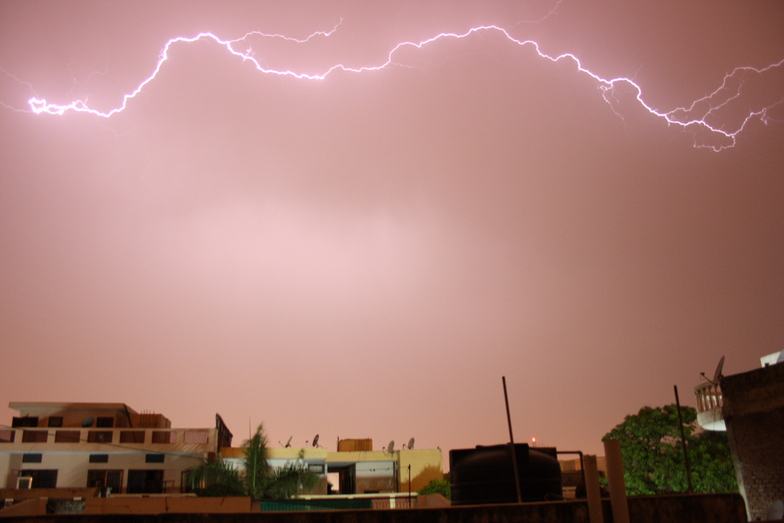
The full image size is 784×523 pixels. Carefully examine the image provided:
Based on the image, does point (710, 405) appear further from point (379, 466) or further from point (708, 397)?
point (379, 466)

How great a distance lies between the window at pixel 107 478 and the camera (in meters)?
36.0

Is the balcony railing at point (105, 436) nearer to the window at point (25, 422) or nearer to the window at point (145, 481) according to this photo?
the window at point (145, 481)

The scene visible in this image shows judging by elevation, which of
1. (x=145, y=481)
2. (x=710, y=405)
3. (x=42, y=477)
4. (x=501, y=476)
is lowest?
(x=501, y=476)

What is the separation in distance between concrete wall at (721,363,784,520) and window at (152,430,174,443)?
2977 cm

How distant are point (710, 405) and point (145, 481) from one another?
2953 cm

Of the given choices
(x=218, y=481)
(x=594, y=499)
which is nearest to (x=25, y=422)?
(x=218, y=481)

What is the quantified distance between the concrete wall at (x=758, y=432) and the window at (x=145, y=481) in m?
29.4

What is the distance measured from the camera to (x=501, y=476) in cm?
1495

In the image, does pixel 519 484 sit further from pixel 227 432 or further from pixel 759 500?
pixel 227 432

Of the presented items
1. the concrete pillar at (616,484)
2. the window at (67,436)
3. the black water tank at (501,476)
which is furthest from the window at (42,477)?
the concrete pillar at (616,484)

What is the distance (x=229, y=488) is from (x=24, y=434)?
15.3 metres

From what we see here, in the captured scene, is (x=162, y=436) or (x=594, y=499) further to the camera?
(x=162, y=436)

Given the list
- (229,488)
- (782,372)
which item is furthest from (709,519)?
(229,488)

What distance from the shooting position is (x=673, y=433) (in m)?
28.5
